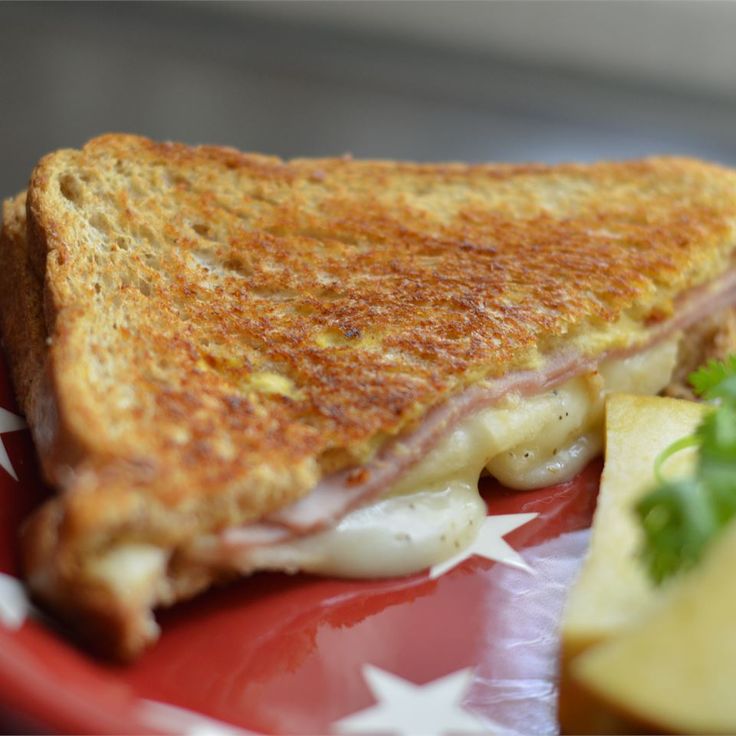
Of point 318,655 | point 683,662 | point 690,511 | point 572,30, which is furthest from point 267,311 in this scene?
point 572,30

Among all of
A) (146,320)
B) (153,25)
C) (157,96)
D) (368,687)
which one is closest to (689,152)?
(157,96)

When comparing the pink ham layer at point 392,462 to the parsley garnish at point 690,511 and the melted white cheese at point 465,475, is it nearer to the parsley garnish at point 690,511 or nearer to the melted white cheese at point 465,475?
the melted white cheese at point 465,475

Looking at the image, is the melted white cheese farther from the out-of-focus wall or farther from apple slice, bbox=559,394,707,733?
the out-of-focus wall

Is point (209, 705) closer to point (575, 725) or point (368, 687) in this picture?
point (368, 687)

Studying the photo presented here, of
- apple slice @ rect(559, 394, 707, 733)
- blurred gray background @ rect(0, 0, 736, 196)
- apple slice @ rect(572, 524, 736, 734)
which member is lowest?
apple slice @ rect(572, 524, 736, 734)

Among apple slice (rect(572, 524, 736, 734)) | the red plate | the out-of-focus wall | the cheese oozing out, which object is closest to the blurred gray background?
the out-of-focus wall
